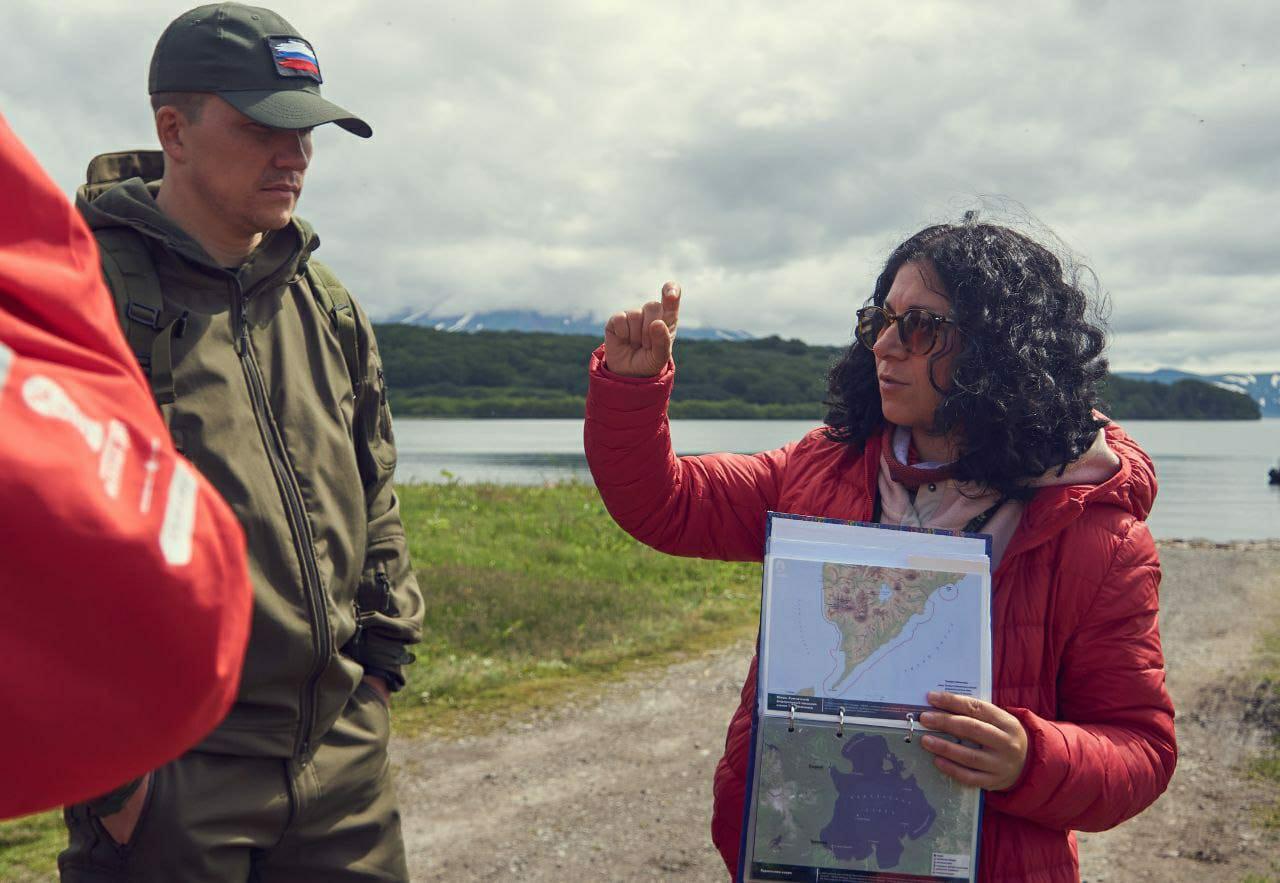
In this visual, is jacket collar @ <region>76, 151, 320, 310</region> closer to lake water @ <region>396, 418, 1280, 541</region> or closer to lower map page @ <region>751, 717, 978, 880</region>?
lower map page @ <region>751, 717, 978, 880</region>

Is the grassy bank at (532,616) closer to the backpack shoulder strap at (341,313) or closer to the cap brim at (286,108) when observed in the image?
the backpack shoulder strap at (341,313)

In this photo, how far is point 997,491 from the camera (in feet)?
8.29

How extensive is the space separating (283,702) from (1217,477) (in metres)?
72.8

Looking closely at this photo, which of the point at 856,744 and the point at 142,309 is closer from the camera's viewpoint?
the point at 856,744

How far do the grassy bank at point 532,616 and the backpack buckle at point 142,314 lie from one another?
12.3 ft

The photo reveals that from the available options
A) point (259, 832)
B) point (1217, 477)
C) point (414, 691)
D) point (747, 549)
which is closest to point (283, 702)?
point (259, 832)

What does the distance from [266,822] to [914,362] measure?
2.08 meters

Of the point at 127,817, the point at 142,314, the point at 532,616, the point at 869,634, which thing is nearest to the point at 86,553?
Result: the point at 869,634

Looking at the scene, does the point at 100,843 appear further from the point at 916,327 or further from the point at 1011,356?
the point at 1011,356

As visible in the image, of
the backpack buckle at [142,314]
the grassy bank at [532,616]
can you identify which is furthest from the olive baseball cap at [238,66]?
the grassy bank at [532,616]

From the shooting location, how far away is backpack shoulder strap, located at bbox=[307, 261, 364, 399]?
324 cm

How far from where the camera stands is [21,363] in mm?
842

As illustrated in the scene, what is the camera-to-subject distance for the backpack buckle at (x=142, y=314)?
2625mm

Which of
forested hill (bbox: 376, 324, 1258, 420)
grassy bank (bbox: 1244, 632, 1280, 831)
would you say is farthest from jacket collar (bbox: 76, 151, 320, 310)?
forested hill (bbox: 376, 324, 1258, 420)
